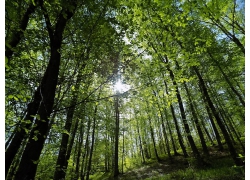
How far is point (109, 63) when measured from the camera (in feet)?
13.0

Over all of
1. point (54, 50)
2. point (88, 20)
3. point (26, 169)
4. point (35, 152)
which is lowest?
point (26, 169)

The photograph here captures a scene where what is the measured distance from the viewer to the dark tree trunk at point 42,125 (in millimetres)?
2504

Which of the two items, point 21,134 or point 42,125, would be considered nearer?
point 42,125

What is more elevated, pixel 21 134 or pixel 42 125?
pixel 21 134

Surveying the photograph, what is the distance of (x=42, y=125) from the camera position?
2.80m

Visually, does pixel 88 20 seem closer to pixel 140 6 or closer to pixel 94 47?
pixel 94 47

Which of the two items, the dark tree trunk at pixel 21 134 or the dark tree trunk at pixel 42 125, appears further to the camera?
the dark tree trunk at pixel 21 134

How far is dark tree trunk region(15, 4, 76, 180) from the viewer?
2504 mm

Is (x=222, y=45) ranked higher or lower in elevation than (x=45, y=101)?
higher

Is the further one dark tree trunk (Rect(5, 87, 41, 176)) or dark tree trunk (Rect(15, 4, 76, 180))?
dark tree trunk (Rect(5, 87, 41, 176))
